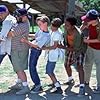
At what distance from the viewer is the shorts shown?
6.67m

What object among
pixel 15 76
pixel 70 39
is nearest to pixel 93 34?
pixel 70 39

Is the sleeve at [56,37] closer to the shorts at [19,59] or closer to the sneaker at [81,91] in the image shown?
the shorts at [19,59]

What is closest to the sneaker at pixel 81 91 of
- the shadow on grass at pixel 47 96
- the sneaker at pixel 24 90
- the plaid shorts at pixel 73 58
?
the shadow on grass at pixel 47 96

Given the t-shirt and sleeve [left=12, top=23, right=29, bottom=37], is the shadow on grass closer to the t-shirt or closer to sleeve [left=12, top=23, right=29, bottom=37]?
the t-shirt

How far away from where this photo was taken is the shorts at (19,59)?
263 inches

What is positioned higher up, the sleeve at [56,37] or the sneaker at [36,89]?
the sleeve at [56,37]


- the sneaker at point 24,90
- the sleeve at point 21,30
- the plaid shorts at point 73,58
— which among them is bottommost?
the sneaker at point 24,90

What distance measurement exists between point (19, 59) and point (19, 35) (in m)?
0.44

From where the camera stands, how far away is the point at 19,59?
6703mm

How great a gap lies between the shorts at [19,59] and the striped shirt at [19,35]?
82 millimetres

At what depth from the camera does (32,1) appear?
38.0 feet

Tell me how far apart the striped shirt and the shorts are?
8 centimetres

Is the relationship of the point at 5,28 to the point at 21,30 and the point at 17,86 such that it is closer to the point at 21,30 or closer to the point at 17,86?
the point at 21,30

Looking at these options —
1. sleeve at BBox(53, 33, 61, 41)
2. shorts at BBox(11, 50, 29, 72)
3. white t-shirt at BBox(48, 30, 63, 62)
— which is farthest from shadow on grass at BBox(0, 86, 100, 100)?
sleeve at BBox(53, 33, 61, 41)
